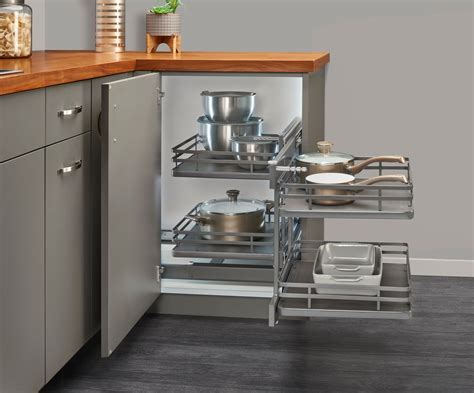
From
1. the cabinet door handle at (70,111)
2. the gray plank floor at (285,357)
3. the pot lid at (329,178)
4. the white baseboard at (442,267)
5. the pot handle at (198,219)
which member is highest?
the cabinet door handle at (70,111)

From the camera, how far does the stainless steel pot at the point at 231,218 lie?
9.77 feet

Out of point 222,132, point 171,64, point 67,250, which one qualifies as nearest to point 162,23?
point 171,64

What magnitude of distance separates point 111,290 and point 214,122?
831 mm

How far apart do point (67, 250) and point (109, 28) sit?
4.71 ft

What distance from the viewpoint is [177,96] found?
123 inches

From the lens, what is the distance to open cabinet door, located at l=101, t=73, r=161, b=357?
2.36 metres

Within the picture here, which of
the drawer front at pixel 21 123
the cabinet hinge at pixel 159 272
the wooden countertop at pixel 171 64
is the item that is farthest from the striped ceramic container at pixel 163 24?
the drawer front at pixel 21 123

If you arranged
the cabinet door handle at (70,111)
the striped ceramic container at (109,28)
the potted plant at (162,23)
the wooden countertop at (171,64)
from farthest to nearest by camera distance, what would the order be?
the striped ceramic container at (109,28) < the potted plant at (162,23) < the wooden countertop at (171,64) < the cabinet door handle at (70,111)

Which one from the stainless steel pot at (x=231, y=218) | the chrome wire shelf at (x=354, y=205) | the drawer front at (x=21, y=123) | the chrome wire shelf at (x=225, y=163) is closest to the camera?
the drawer front at (x=21, y=123)

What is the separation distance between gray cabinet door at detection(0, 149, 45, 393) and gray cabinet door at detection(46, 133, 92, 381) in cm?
6

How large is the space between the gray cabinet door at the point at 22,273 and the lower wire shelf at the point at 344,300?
0.59m

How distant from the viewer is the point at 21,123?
2.05 m

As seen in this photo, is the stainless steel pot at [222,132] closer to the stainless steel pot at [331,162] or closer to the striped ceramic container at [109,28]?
the stainless steel pot at [331,162]

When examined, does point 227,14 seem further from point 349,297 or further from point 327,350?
point 349,297
